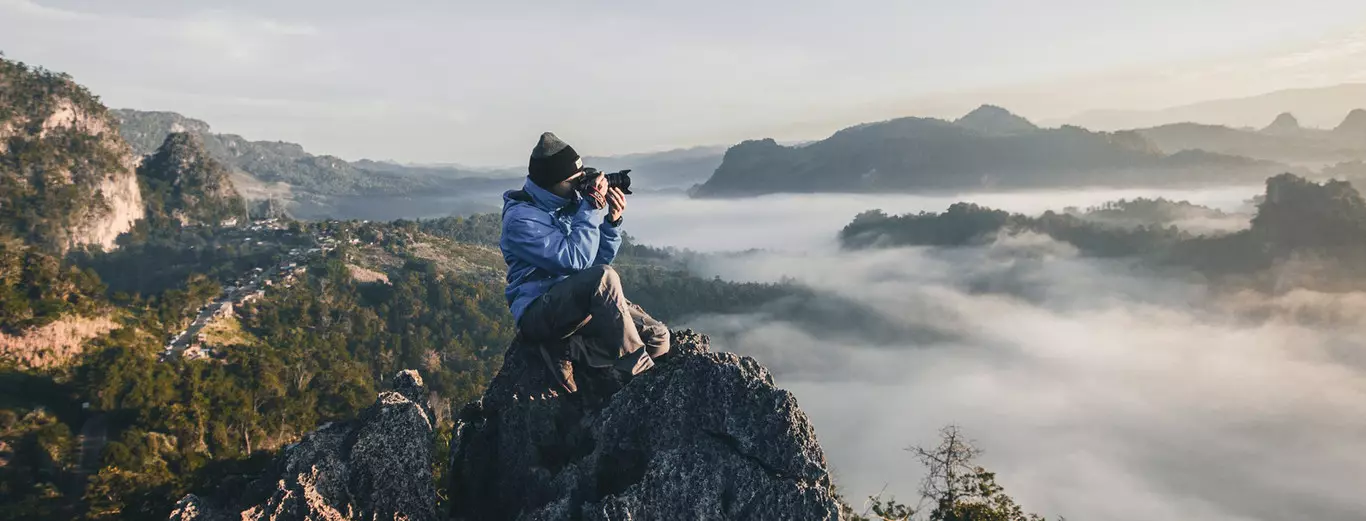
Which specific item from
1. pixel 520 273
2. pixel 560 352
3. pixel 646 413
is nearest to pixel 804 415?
pixel 646 413

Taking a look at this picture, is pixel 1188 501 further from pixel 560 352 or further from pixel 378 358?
pixel 560 352

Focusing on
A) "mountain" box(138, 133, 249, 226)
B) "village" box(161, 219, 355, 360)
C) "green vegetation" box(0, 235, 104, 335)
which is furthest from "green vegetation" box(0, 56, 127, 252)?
"green vegetation" box(0, 235, 104, 335)

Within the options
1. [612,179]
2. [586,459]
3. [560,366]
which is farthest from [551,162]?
[586,459]

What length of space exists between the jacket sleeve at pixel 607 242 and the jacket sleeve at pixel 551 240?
0.38 m

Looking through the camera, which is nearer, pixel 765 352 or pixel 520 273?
pixel 520 273

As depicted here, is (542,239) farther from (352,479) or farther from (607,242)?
(352,479)

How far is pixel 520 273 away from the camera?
7.05 meters

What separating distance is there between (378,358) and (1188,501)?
158957mm

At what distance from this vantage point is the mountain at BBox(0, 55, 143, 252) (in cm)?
9869

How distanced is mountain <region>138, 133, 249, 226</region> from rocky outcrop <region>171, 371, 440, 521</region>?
162 metres

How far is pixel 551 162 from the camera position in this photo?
672cm

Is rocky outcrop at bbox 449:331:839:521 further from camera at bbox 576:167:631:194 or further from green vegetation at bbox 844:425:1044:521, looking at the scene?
green vegetation at bbox 844:425:1044:521

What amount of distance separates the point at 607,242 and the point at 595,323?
103 cm

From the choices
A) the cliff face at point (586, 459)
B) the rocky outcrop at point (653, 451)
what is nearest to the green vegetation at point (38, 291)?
the cliff face at point (586, 459)
